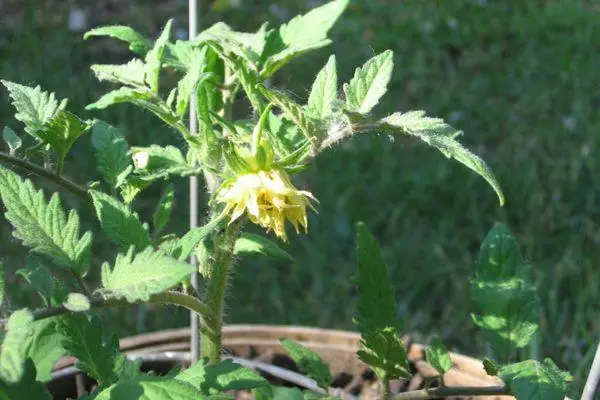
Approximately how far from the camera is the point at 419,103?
97.6 inches

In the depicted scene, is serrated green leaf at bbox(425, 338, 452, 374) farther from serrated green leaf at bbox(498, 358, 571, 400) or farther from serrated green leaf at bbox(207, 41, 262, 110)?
serrated green leaf at bbox(207, 41, 262, 110)

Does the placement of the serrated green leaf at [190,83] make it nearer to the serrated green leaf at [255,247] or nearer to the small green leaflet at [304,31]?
the small green leaflet at [304,31]

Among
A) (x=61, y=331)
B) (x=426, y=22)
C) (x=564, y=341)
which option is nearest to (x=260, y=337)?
(x=61, y=331)

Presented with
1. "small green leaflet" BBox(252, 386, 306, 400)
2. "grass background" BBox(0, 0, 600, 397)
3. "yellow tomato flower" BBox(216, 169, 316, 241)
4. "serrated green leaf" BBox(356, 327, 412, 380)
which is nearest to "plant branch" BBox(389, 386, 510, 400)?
"serrated green leaf" BBox(356, 327, 412, 380)

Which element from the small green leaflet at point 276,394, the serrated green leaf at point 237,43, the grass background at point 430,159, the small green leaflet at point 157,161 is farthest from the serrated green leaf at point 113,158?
the grass background at point 430,159

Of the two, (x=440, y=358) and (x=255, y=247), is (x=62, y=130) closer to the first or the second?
(x=255, y=247)

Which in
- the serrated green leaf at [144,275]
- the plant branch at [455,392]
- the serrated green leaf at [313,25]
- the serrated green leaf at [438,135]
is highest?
the serrated green leaf at [313,25]

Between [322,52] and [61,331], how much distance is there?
1.94 metres

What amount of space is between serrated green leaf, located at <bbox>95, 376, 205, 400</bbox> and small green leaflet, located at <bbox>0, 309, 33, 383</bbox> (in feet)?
0.28

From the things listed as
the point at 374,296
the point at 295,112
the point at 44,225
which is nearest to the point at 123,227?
the point at 44,225

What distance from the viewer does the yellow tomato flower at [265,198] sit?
688 mm

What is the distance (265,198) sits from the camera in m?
0.69

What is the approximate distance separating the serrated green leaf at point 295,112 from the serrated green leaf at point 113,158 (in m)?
0.16

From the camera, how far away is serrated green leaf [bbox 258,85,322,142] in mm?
707
